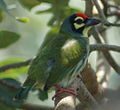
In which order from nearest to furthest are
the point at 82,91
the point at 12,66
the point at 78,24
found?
the point at 82,91 < the point at 78,24 < the point at 12,66

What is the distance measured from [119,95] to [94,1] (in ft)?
3.11

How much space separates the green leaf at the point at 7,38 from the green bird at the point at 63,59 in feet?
0.80

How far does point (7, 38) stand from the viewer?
4113 millimetres

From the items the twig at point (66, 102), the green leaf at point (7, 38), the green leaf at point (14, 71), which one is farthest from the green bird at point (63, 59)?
the green leaf at point (14, 71)

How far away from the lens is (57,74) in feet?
12.4

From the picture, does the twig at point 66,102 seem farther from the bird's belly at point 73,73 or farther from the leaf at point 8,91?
the leaf at point 8,91

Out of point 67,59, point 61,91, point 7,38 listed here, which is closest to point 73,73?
point 67,59

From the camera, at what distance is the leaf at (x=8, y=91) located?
13.7 ft

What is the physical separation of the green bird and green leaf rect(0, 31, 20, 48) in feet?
0.80

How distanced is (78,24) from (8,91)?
756 mm

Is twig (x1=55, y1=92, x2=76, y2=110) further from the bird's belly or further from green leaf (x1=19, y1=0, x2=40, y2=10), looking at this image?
green leaf (x1=19, y1=0, x2=40, y2=10)

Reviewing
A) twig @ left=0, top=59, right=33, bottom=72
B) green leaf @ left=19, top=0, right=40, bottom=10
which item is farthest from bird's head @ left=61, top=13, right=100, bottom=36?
twig @ left=0, top=59, right=33, bottom=72

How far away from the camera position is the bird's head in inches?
163

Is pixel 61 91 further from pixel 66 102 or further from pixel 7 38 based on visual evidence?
pixel 7 38
